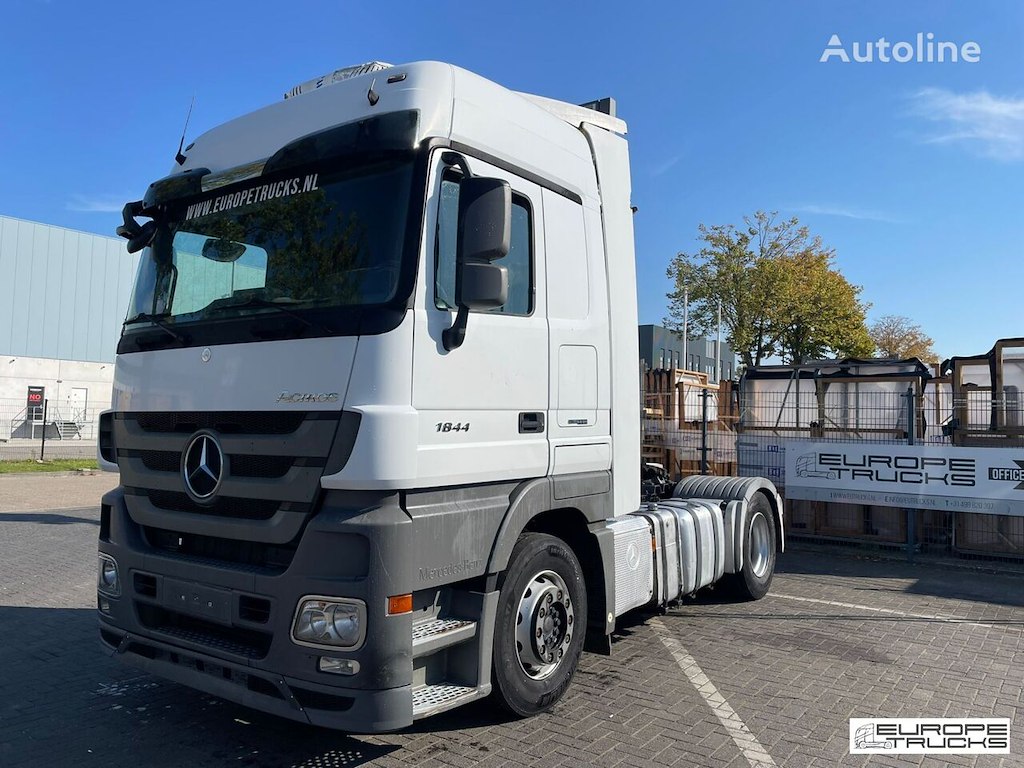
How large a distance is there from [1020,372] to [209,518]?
10.4 metres

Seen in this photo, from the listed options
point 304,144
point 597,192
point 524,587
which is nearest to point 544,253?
point 597,192

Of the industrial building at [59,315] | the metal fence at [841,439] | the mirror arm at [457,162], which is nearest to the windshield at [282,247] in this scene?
the mirror arm at [457,162]

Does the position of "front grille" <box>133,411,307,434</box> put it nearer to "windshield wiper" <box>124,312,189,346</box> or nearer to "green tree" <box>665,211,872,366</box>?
"windshield wiper" <box>124,312,189,346</box>

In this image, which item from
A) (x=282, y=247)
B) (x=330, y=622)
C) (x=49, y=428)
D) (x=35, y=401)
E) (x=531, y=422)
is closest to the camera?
(x=330, y=622)

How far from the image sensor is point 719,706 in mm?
4750

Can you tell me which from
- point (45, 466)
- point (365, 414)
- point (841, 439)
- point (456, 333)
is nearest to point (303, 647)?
point (365, 414)

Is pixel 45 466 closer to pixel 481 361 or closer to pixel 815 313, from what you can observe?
pixel 481 361

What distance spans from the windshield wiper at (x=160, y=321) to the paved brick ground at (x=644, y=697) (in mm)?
2190

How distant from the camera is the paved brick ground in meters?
4.05

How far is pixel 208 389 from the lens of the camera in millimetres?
3881

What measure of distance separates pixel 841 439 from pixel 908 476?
0.99m

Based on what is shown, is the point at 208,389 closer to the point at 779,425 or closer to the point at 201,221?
the point at 201,221

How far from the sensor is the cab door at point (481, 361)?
3.62 metres

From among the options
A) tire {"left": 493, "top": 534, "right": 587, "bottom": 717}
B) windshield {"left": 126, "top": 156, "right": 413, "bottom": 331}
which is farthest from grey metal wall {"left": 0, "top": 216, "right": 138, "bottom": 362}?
tire {"left": 493, "top": 534, "right": 587, "bottom": 717}
